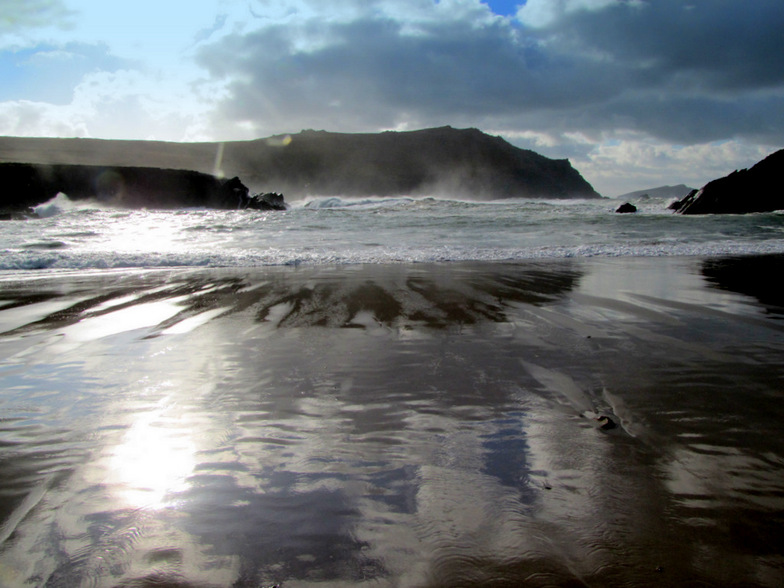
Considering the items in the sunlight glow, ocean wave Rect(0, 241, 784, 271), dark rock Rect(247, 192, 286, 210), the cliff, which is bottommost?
the sunlight glow

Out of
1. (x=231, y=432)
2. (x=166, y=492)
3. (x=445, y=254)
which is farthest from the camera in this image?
(x=445, y=254)

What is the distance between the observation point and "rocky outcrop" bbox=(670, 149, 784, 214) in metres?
20.0

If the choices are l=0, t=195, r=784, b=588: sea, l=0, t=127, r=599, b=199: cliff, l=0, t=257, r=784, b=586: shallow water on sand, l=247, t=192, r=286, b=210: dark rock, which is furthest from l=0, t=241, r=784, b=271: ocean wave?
l=0, t=127, r=599, b=199: cliff

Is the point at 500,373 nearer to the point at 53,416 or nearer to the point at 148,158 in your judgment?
the point at 53,416

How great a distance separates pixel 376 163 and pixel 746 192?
67458 mm

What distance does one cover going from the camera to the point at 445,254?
357 inches

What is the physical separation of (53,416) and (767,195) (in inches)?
991

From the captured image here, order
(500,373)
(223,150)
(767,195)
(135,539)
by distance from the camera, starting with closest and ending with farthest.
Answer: (135,539) → (500,373) → (767,195) → (223,150)

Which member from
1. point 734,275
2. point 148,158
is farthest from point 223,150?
point 734,275

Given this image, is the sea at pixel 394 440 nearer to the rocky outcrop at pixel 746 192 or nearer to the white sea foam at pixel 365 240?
the white sea foam at pixel 365 240

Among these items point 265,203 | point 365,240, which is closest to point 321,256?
point 365,240

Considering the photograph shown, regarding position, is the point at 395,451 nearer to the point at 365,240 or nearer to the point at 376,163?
the point at 365,240

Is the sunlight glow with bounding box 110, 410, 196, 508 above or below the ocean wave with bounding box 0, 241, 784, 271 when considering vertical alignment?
below

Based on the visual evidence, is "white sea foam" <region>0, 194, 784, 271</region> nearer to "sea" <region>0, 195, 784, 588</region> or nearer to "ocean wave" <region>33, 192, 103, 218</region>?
"sea" <region>0, 195, 784, 588</region>
